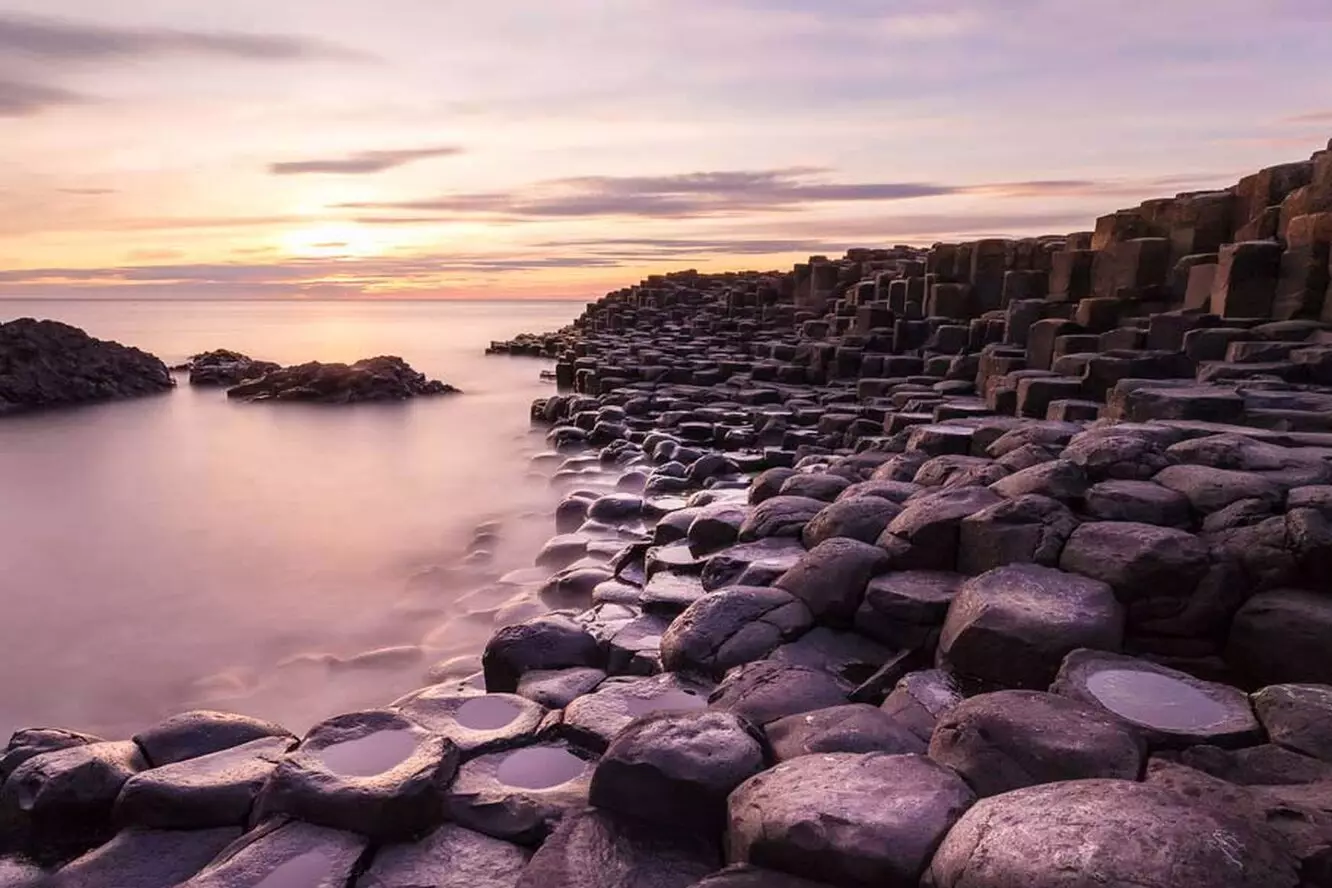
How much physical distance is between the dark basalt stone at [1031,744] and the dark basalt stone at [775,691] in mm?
615

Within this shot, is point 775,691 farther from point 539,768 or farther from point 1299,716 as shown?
point 1299,716

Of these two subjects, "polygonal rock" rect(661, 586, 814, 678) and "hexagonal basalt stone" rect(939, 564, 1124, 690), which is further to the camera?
"polygonal rock" rect(661, 586, 814, 678)

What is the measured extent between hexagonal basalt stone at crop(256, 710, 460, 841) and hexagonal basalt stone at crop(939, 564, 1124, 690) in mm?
1857

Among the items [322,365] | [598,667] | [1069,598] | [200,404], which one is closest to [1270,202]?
[1069,598]

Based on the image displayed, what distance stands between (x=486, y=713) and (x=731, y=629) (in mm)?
1080

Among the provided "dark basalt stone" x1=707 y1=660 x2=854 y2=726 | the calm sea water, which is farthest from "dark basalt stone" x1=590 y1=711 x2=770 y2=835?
the calm sea water

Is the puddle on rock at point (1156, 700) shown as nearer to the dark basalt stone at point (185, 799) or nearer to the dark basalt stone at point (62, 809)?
the dark basalt stone at point (185, 799)

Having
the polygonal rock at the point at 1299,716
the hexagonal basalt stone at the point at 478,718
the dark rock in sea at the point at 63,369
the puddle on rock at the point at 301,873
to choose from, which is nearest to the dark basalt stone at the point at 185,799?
the puddle on rock at the point at 301,873

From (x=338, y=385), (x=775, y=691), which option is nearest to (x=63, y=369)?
(x=338, y=385)

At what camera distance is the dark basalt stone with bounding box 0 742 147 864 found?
2.81 meters

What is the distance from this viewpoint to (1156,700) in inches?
103

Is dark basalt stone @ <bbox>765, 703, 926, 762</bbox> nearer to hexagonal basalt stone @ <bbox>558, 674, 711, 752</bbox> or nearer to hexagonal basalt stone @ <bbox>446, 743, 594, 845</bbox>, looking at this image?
hexagonal basalt stone @ <bbox>558, 674, 711, 752</bbox>

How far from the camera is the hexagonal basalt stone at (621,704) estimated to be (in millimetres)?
3080

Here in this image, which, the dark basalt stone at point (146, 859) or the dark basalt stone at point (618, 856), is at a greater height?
the dark basalt stone at point (618, 856)
